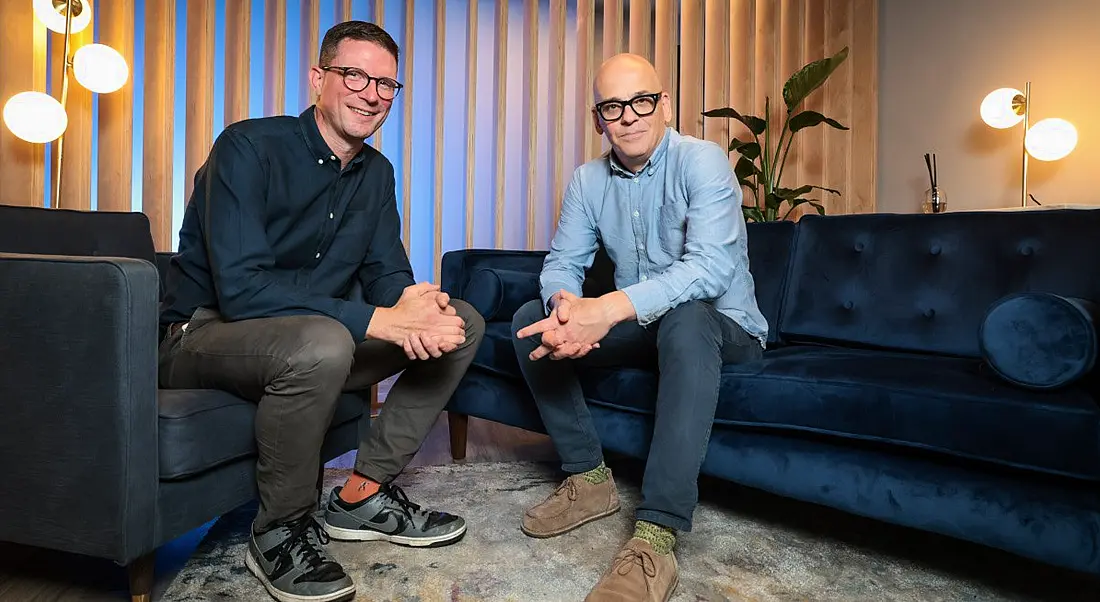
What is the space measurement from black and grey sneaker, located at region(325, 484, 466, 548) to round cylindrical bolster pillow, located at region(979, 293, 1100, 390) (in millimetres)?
1111

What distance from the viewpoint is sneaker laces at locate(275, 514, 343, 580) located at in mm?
1345

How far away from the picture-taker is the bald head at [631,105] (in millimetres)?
1685

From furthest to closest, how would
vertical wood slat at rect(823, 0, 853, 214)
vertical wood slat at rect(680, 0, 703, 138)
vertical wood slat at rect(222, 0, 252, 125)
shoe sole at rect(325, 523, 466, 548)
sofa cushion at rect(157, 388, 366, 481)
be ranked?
vertical wood slat at rect(823, 0, 853, 214)
vertical wood slat at rect(680, 0, 703, 138)
vertical wood slat at rect(222, 0, 252, 125)
shoe sole at rect(325, 523, 466, 548)
sofa cushion at rect(157, 388, 366, 481)

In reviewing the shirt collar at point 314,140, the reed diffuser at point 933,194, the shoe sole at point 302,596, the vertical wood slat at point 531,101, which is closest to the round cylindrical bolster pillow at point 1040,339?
the shoe sole at point 302,596

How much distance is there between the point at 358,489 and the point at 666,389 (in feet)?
2.33

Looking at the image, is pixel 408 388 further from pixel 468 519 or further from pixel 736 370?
pixel 736 370

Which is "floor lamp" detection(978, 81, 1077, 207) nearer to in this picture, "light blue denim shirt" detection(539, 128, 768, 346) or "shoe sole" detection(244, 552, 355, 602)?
"light blue denim shirt" detection(539, 128, 768, 346)

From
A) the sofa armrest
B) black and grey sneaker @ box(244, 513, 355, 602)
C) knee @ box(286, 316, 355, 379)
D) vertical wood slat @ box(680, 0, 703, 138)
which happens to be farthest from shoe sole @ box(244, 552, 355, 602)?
vertical wood slat @ box(680, 0, 703, 138)

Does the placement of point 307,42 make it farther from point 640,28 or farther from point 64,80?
point 640,28

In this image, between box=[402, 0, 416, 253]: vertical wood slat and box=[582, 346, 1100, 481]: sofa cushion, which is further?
box=[402, 0, 416, 253]: vertical wood slat

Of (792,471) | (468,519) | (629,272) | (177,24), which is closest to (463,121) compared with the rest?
(177,24)

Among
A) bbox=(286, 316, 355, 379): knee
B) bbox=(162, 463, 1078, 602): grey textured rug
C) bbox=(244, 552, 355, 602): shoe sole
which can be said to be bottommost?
bbox=(162, 463, 1078, 602): grey textured rug

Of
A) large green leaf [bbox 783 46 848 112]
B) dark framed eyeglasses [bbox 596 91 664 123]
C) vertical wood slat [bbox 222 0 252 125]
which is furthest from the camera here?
large green leaf [bbox 783 46 848 112]

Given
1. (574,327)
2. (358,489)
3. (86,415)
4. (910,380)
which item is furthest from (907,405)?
(86,415)
